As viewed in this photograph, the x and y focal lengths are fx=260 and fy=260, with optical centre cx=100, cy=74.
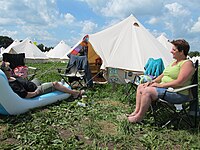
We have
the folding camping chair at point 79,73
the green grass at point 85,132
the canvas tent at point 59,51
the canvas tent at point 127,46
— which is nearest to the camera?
the green grass at point 85,132

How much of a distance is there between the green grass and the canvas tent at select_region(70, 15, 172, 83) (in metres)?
2.00

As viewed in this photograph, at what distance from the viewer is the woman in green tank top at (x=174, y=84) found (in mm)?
3529

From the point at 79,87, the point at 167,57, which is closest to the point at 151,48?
the point at 167,57

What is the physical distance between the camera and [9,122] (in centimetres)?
376

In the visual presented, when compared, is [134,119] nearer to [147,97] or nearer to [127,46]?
[147,97]

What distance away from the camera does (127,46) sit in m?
6.81

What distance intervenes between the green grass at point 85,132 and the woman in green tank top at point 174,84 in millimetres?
312

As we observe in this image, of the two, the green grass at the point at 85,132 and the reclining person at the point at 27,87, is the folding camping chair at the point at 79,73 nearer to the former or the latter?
the reclining person at the point at 27,87

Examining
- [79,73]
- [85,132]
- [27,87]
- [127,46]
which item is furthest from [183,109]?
[79,73]

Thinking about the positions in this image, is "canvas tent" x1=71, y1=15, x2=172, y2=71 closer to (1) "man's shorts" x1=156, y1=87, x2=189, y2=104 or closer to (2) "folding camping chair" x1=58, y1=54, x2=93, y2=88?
(2) "folding camping chair" x1=58, y1=54, x2=93, y2=88

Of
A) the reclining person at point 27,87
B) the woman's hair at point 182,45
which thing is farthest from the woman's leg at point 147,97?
the reclining person at point 27,87

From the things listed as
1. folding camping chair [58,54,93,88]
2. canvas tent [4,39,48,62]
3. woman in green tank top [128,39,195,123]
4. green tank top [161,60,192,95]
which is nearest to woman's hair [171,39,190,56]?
woman in green tank top [128,39,195,123]

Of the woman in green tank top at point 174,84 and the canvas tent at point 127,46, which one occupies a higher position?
the canvas tent at point 127,46

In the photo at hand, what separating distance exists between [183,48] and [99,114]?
5.56ft
